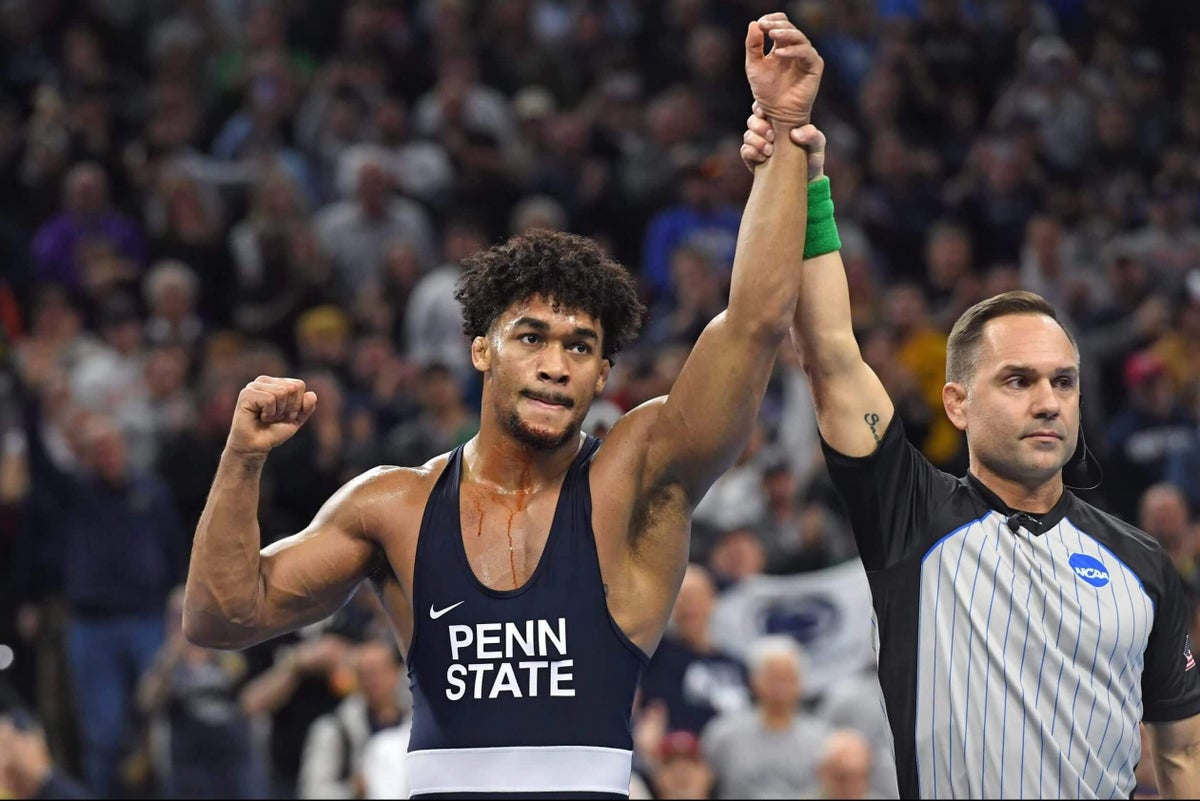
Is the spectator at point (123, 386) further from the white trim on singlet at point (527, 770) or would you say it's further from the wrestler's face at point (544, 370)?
the white trim on singlet at point (527, 770)

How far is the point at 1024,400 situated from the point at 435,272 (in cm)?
783

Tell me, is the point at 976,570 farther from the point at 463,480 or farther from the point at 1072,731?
the point at 463,480

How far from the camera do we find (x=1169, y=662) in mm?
3957

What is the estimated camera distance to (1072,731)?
3.69 meters

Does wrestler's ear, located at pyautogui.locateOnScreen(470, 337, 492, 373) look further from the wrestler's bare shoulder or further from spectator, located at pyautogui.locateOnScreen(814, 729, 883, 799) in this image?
spectator, located at pyautogui.locateOnScreen(814, 729, 883, 799)

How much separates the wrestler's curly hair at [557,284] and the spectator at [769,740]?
407 centimetres

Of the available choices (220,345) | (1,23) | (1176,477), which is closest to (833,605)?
(1176,477)

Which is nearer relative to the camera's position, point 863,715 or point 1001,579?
point 1001,579

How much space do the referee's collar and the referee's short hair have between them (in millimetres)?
257

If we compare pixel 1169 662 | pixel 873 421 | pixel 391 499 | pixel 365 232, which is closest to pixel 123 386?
pixel 365 232

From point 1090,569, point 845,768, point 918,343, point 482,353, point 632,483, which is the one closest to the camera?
point 1090,569

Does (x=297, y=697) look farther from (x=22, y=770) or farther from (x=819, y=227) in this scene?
(x=819, y=227)

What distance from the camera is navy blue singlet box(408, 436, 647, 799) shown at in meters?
3.89

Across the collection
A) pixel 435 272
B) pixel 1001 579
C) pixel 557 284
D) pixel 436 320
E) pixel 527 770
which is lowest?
pixel 527 770
